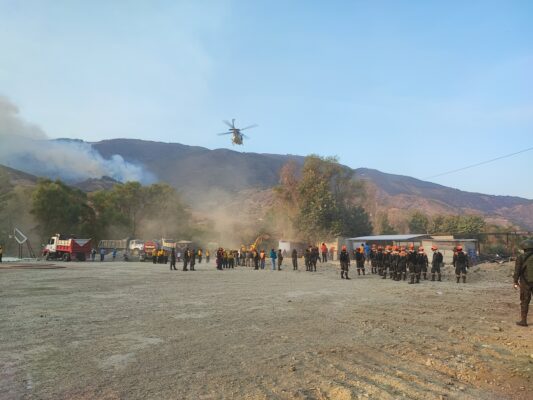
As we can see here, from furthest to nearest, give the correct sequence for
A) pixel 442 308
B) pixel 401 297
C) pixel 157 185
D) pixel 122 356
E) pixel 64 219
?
pixel 157 185 < pixel 64 219 < pixel 401 297 < pixel 442 308 < pixel 122 356

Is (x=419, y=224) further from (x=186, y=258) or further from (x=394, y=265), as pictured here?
(x=394, y=265)

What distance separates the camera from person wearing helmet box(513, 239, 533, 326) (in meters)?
9.35

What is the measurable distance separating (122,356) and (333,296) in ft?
30.4

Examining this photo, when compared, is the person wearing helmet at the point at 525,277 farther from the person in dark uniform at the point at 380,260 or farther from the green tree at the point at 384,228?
the green tree at the point at 384,228

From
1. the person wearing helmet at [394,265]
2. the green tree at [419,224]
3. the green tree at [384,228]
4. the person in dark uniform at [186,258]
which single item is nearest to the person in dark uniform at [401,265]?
the person wearing helmet at [394,265]

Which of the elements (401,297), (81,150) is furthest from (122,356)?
(81,150)

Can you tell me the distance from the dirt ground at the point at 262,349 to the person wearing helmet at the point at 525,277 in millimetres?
460

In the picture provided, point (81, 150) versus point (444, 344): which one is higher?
point (81, 150)

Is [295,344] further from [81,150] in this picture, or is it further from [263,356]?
[81,150]

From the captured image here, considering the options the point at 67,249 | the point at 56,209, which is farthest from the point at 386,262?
the point at 56,209

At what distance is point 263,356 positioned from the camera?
6.77 metres

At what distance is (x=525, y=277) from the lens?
9.62 metres

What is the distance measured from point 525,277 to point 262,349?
6.48 metres

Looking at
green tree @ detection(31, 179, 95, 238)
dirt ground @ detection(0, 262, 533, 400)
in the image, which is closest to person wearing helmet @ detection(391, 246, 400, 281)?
dirt ground @ detection(0, 262, 533, 400)
